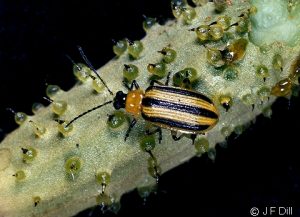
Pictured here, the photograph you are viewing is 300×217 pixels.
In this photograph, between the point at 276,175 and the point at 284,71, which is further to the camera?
the point at 276,175

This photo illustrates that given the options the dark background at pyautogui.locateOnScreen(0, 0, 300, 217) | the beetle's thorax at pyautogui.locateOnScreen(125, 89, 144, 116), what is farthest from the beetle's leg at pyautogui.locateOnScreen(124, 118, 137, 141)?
the dark background at pyautogui.locateOnScreen(0, 0, 300, 217)

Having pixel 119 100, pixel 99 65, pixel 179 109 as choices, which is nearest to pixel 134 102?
pixel 119 100

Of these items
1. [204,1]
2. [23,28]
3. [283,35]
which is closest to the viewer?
[283,35]

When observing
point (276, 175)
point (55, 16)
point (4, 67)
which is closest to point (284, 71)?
point (276, 175)

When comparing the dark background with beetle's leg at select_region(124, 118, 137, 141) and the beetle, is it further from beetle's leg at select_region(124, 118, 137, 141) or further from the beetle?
beetle's leg at select_region(124, 118, 137, 141)

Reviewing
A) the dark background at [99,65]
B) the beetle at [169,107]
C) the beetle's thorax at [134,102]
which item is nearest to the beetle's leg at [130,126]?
the beetle at [169,107]

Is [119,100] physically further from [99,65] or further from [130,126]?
[99,65]

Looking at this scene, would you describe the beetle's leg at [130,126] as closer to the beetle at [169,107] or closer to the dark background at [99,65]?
the beetle at [169,107]

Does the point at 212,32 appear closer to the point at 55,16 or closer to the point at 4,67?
the point at 55,16
